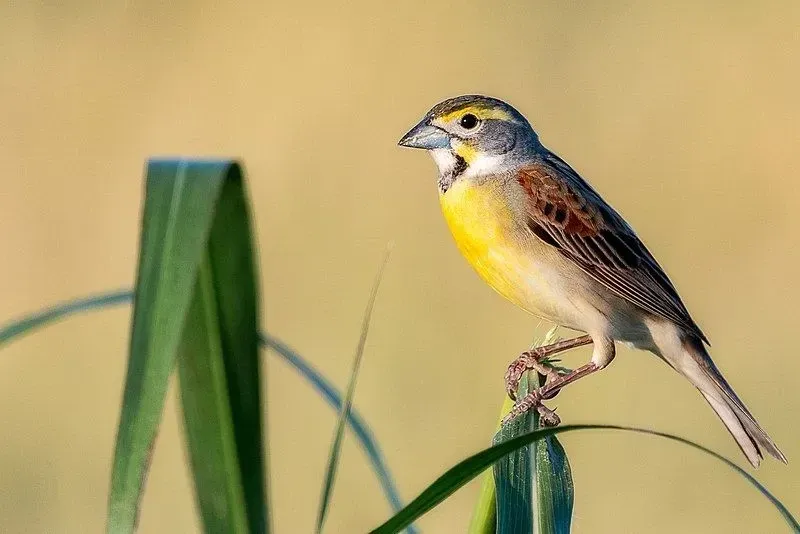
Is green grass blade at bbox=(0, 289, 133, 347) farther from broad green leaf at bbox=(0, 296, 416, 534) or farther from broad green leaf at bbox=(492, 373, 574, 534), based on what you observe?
broad green leaf at bbox=(492, 373, 574, 534)

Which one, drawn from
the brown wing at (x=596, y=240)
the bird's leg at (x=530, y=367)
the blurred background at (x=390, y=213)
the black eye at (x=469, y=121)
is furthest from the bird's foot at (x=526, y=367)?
the blurred background at (x=390, y=213)

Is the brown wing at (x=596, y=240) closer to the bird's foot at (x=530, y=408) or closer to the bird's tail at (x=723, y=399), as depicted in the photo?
the bird's tail at (x=723, y=399)

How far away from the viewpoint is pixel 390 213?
6.13 meters

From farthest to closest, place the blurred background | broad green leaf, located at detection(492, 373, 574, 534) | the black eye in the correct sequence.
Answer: the blurred background → the black eye → broad green leaf, located at detection(492, 373, 574, 534)

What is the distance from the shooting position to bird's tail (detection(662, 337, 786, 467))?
2713 millimetres

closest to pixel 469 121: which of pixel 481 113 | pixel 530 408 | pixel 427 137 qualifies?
pixel 481 113

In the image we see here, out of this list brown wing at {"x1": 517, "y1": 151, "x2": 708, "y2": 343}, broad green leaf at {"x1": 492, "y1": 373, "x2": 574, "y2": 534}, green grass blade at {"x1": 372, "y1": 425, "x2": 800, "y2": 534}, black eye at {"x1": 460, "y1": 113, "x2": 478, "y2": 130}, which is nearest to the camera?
green grass blade at {"x1": 372, "y1": 425, "x2": 800, "y2": 534}

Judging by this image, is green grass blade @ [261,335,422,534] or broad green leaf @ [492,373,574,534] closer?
broad green leaf @ [492,373,574,534]

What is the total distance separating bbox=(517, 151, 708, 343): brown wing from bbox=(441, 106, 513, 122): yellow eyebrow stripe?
143 millimetres

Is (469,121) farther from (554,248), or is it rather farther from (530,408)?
(530,408)

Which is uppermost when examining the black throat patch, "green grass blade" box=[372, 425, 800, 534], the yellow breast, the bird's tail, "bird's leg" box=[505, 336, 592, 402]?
the black throat patch

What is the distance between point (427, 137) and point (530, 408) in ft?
3.19

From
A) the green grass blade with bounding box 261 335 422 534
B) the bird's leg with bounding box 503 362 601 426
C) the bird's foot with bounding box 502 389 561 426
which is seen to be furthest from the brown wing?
the green grass blade with bounding box 261 335 422 534

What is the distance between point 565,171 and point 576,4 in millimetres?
4351
